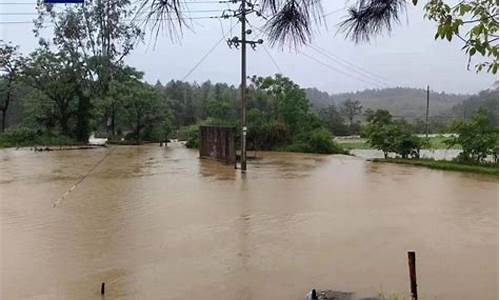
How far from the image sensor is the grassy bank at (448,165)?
1407cm

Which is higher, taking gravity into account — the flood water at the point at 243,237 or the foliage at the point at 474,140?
the foliage at the point at 474,140

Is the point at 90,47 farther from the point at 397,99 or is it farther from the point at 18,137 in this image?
the point at 397,99

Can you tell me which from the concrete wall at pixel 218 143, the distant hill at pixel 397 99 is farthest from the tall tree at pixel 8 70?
the distant hill at pixel 397 99

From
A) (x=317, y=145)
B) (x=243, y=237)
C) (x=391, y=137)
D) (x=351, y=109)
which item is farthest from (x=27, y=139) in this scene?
(x=243, y=237)

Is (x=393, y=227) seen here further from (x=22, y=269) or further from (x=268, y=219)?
(x=22, y=269)

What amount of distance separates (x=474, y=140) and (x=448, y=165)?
1.37 meters

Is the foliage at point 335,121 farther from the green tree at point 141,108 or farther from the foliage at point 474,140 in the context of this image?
the foliage at point 474,140

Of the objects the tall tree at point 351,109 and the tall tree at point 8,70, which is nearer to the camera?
the tall tree at point 8,70

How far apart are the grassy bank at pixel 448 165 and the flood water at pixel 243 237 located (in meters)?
2.21

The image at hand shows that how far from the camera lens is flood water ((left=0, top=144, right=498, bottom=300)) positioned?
4.48m

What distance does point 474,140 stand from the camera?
15.8 m

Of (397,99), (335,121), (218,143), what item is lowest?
(218,143)

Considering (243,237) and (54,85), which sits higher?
(54,85)

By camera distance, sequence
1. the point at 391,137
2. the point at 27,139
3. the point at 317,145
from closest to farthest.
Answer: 1. the point at 391,137
2. the point at 317,145
3. the point at 27,139
